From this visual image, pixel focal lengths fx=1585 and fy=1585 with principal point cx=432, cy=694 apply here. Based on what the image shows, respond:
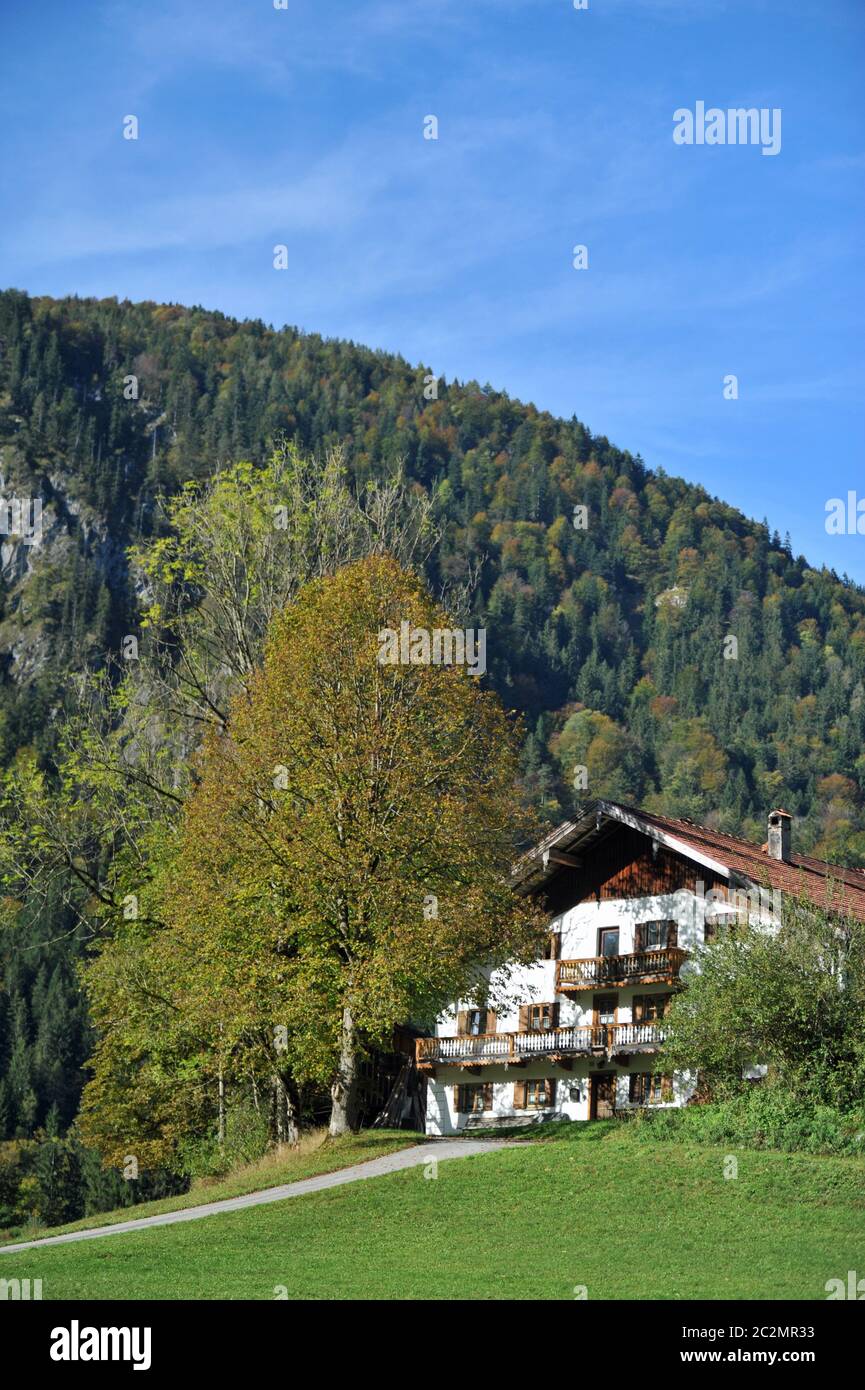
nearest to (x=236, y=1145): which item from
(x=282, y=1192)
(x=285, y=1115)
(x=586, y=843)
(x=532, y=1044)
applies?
(x=285, y=1115)

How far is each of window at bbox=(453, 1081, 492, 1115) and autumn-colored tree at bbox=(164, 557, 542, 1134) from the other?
36.0 ft

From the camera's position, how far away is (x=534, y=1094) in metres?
49.3

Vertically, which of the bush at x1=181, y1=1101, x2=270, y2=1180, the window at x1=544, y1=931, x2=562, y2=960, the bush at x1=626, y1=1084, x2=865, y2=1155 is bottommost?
the bush at x1=181, y1=1101, x2=270, y2=1180

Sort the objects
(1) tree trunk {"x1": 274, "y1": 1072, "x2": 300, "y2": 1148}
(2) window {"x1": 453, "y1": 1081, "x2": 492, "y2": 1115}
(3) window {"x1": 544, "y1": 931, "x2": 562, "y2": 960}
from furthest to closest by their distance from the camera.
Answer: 1. (2) window {"x1": 453, "y1": 1081, "x2": 492, "y2": 1115}
2. (3) window {"x1": 544, "y1": 931, "x2": 562, "y2": 960}
3. (1) tree trunk {"x1": 274, "y1": 1072, "x2": 300, "y2": 1148}

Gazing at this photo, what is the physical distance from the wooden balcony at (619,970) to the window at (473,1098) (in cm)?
433

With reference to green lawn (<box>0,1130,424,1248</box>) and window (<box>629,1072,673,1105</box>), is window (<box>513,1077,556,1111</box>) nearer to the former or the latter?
window (<box>629,1072,673,1105</box>)

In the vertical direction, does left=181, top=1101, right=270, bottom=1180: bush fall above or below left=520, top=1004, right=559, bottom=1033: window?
below

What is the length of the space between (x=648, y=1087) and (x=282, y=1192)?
1616 centimetres

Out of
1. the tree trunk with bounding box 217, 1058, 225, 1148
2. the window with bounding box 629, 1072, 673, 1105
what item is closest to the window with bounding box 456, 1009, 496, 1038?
the window with bounding box 629, 1072, 673, 1105

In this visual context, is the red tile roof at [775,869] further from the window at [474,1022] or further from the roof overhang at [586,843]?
the window at [474,1022]

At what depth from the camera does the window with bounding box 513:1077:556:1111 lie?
161ft

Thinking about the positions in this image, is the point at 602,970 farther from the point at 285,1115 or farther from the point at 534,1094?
the point at 285,1115
